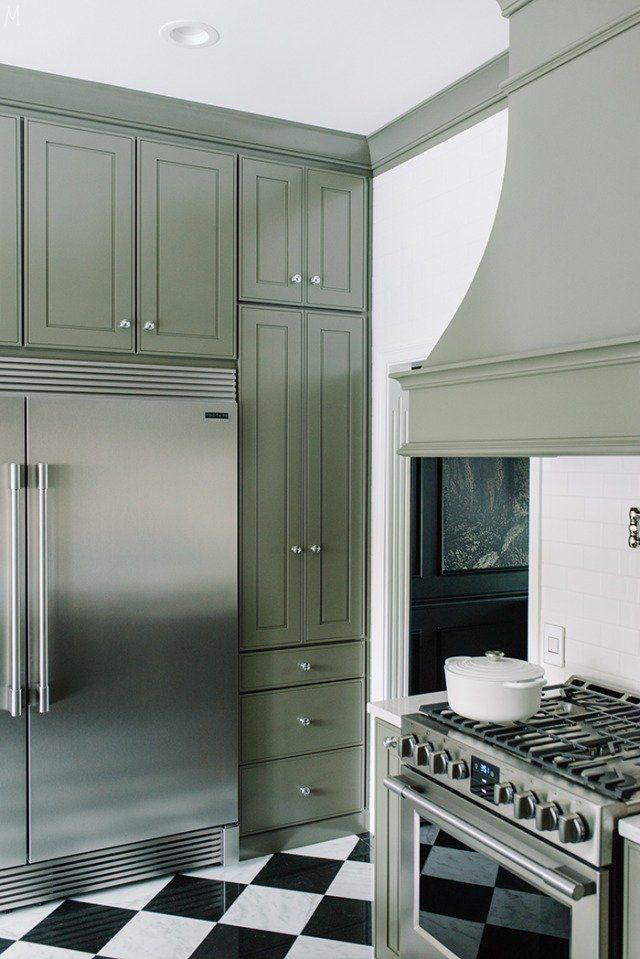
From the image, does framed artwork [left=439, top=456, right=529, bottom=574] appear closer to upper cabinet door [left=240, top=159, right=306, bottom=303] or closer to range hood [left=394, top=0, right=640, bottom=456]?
upper cabinet door [left=240, top=159, right=306, bottom=303]

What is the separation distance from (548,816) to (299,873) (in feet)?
5.33

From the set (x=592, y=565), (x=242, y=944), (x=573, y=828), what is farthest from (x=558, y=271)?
(x=242, y=944)

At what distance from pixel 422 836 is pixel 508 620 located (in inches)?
97.1

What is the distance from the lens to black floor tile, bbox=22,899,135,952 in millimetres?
2627

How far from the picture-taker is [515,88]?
2125 mm

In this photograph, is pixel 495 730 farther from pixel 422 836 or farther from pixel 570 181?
pixel 570 181

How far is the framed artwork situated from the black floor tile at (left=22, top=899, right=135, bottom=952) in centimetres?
227

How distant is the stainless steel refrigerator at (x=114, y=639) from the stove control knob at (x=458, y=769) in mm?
1217

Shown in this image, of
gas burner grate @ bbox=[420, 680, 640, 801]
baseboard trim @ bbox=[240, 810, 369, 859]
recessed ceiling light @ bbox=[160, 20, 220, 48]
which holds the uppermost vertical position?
recessed ceiling light @ bbox=[160, 20, 220, 48]

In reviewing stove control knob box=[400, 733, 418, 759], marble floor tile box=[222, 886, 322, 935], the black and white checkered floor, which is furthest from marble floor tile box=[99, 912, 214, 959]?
stove control knob box=[400, 733, 418, 759]

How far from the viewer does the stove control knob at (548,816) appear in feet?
5.80

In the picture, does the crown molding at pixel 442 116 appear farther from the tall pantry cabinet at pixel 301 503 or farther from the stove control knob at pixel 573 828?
the stove control knob at pixel 573 828

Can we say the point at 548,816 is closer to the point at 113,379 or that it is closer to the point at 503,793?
the point at 503,793

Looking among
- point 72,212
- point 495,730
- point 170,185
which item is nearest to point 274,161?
point 170,185
